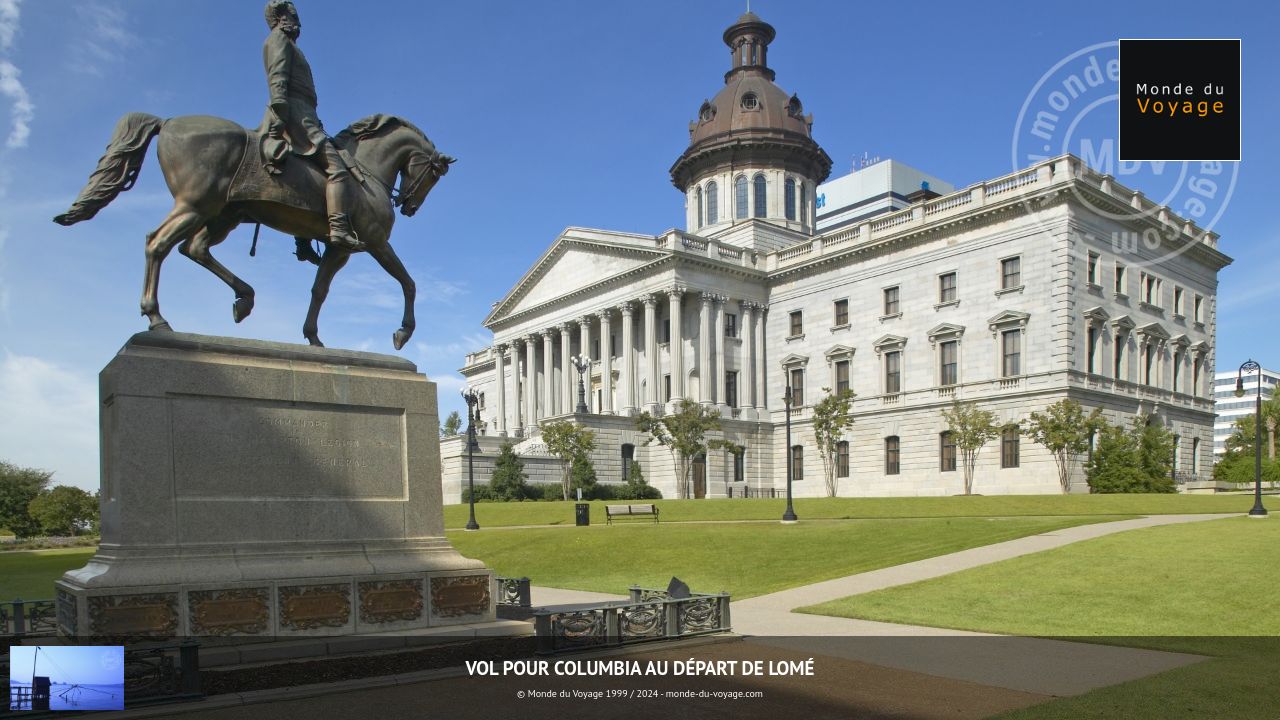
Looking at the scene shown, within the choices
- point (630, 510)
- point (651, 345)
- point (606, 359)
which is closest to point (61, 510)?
point (606, 359)

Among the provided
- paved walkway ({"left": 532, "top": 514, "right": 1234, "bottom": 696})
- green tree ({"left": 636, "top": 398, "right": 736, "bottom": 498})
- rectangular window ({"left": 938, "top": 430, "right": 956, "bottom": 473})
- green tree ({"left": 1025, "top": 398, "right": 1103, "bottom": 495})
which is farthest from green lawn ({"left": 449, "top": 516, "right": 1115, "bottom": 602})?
rectangular window ({"left": 938, "top": 430, "right": 956, "bottom": 473})

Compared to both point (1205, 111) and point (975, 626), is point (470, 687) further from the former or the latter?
point (1205, 111)

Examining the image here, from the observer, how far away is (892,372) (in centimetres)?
6456

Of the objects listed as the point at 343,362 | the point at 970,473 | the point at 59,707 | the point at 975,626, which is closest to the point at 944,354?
the point at 970,473

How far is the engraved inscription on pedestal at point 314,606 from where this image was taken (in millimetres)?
11375

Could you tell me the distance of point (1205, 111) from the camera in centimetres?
3219

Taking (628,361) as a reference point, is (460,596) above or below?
below

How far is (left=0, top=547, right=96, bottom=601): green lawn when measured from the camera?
25450mm

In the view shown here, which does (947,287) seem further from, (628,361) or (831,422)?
(628,361)

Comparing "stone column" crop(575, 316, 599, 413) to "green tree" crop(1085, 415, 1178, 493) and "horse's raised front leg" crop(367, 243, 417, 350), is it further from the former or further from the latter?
"horse's raised front leg" crop(367, 243, 417, 350)

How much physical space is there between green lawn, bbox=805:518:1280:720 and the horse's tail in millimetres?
12006

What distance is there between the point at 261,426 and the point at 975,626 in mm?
11539

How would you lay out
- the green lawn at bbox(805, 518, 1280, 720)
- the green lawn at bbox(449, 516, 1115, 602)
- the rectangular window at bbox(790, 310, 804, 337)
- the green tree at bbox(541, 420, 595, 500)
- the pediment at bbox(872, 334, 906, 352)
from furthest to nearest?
1. the rectangular window at bbox(790, 310, 804, 337)
2. the pediment at bbox(872, 334, 906, 352)
3. the green tree at bbox(541, 420, 595, 500)
4. the green lawn at bbox(449, 516, 1115, 602)
5. the green lawn at bbox(805, 518, 1280, 720)

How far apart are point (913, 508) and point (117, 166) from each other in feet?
112
